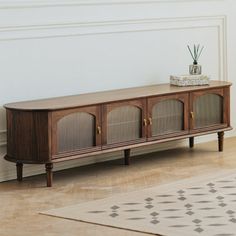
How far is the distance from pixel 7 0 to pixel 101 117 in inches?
37.9

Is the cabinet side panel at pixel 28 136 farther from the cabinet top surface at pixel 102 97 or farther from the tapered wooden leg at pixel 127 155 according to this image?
the tapered wooden leg at pixel 127 155

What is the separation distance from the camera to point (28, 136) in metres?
5.38

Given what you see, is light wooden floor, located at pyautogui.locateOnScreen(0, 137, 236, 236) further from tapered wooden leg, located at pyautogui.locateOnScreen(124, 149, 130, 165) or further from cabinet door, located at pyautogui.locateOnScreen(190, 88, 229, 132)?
cabinet door, located at pyautogui.locateOnScreen(190, 88, 229, 132)

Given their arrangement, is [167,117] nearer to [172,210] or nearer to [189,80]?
[189,80]

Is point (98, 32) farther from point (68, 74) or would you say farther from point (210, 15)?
point (210, 15)

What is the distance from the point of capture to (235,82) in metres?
7.06

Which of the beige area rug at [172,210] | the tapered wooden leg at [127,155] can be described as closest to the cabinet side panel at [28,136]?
the beige area rug at [172,210]

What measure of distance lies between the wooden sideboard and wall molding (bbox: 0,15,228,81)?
1.42 ft

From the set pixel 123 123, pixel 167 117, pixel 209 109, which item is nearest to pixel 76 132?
pixel 123 123

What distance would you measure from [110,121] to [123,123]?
125 millimetres

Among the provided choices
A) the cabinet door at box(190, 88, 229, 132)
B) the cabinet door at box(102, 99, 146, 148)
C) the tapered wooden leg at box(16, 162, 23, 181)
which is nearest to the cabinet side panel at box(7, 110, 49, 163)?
the tapered wooden leg at box(16, 162, 23, 181)

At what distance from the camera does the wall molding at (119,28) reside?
561 centimetres

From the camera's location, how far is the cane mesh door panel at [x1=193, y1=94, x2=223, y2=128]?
623cm

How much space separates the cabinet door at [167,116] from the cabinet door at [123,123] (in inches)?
3.1
